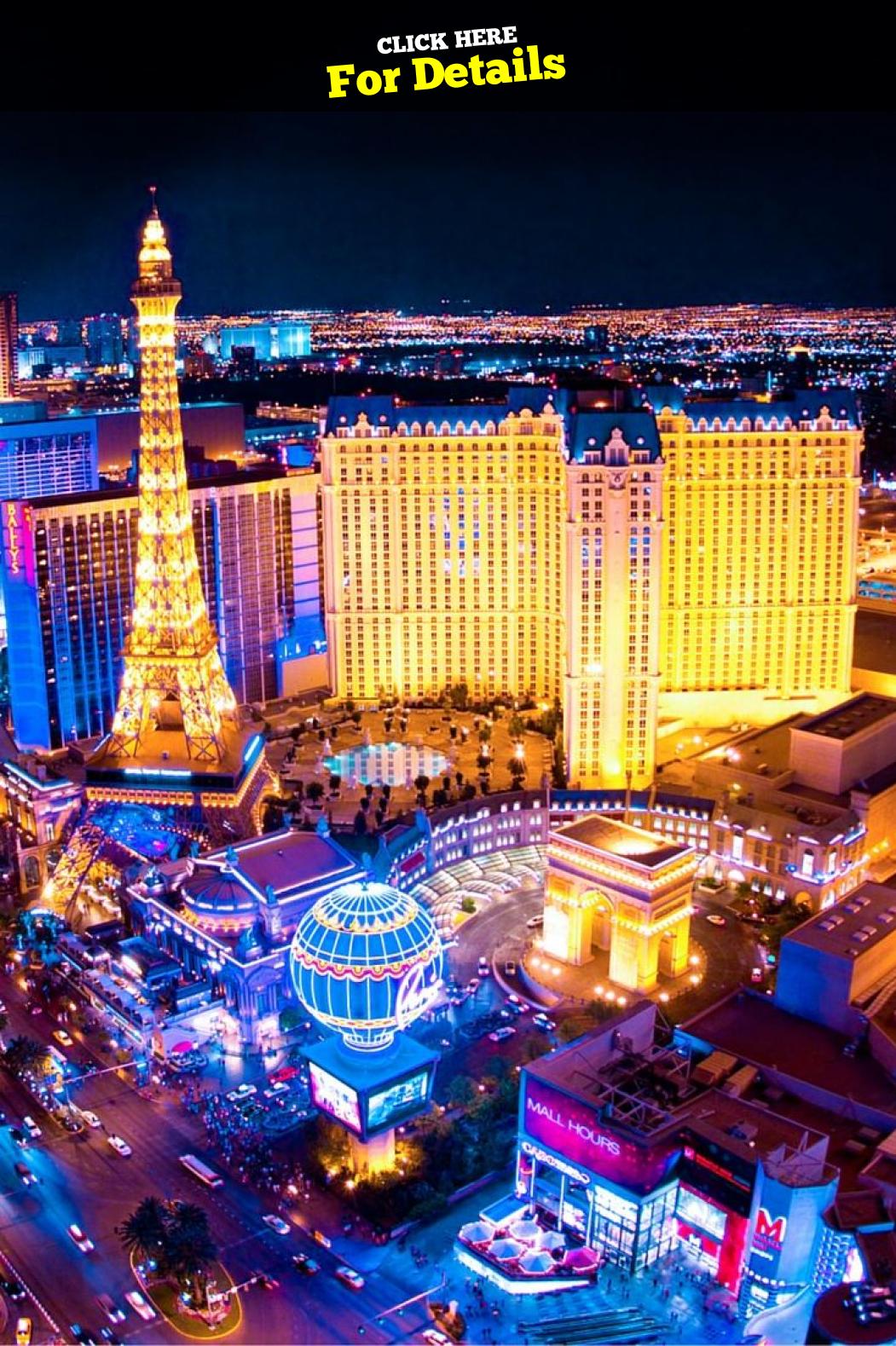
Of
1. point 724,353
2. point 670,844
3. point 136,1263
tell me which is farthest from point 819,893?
point 724,353

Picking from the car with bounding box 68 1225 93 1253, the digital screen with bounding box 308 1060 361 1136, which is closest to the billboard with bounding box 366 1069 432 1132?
the digital screen with bounding box 308 1060 361 1136

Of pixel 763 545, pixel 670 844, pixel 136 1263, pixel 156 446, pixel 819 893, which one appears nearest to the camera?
pixel 136 1263

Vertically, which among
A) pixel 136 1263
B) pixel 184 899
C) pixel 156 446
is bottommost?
pixel 136 1263

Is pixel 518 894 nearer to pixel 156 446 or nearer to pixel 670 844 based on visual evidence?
pixel 670 844

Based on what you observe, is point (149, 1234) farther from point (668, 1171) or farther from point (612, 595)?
point (612, 595)

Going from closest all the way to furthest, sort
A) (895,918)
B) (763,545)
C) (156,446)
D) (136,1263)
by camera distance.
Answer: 1. (136,1263)
2. (895,918)
3. (156,446)
4. (763,545)

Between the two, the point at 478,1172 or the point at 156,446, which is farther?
the point at 156,446

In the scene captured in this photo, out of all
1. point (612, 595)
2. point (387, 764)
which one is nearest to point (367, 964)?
point (612, 595)
